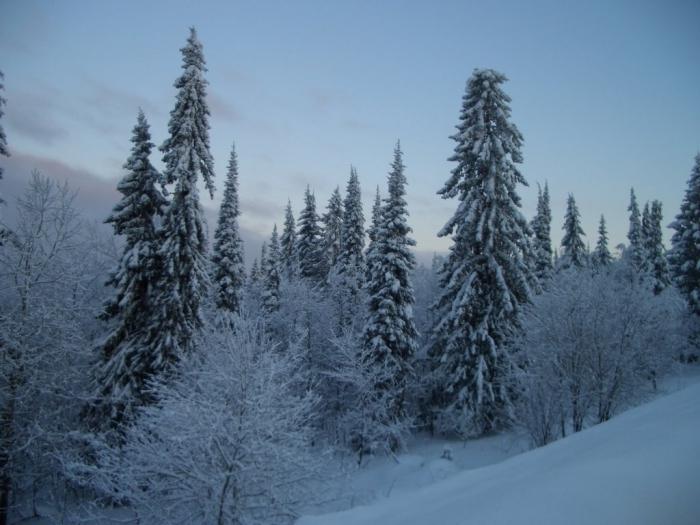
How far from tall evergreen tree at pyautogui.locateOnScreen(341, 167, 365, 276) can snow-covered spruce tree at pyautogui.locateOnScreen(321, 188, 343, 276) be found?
3.60m

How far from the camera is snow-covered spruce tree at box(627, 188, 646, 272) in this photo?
4681 cm

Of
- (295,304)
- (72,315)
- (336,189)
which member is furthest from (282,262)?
(72,315)

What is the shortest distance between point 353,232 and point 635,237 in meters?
37.3

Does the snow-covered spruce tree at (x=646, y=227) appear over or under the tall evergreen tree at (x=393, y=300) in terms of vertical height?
over

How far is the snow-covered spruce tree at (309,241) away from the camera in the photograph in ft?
148

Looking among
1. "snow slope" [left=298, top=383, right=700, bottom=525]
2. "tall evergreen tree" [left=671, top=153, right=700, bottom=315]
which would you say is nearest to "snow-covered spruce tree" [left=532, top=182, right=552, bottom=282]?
"tall evergreen tree" [left=671, top=153, right=700, bottom=315]

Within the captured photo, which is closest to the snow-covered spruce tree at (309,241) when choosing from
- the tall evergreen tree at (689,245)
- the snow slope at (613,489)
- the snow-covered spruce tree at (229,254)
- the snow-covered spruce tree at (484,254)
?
the snow-covered spruce tree at (229,254)

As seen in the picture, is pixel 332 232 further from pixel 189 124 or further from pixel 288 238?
pixel 189 124

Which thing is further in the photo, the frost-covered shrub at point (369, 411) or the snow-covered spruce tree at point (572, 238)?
the snow-covered spruce tree at point (572, 238)

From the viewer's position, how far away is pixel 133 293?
18562mm

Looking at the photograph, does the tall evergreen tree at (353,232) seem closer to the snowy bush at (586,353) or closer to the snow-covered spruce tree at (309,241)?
the snow-covered spruce tree at (309,241)

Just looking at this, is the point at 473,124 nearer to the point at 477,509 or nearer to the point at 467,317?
the point at 467,317

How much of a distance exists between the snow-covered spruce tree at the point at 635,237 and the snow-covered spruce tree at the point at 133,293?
49.4 metres

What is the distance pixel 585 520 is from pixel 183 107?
2155 cm
